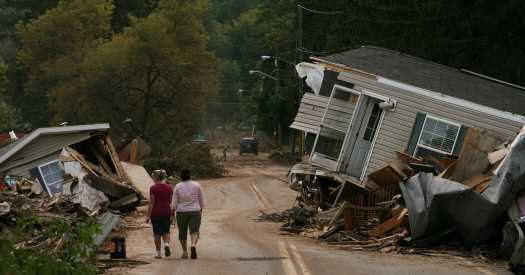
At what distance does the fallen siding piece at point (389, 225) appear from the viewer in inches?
819

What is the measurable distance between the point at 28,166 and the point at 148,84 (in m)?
37.2

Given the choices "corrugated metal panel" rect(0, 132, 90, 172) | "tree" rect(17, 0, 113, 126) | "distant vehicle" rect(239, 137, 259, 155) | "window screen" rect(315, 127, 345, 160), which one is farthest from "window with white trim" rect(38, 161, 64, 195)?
"distant vehicle" rect(239, 137, 259, 155)

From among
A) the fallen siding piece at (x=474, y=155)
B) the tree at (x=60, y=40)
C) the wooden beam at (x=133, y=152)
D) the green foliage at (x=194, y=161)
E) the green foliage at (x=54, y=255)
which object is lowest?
the green foliage at (x=194, y=161)

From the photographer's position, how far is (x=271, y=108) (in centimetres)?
8675

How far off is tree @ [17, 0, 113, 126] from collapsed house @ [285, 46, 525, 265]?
39.8 m

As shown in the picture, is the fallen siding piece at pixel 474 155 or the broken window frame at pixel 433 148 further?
the broken window frame at pixel 433 148

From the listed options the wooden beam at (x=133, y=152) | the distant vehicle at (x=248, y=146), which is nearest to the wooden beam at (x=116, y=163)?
the wooden beam at (x=133, y=152)

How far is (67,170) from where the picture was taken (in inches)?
1227

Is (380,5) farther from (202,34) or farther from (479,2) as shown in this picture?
(202,34)

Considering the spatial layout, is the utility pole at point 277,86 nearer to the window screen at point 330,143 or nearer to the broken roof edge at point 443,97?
the window screen at point 330,143

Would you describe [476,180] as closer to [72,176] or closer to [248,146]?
[72,176]

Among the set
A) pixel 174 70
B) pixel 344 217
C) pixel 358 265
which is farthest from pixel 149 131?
pixel 358 265

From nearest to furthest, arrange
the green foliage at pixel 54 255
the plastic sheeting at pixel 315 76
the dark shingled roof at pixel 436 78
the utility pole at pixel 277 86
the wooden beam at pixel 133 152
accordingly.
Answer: the green foliage at pixel 54 255 → the dark shingled roof at pixel 436 78 → the plastic sheeting at pixel 315 76 → the wooden beam at pixel 133 152 → the utility pole at pixel 277 86

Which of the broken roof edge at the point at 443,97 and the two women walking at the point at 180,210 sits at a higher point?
the broken roof edge at the point at 443,97
